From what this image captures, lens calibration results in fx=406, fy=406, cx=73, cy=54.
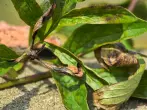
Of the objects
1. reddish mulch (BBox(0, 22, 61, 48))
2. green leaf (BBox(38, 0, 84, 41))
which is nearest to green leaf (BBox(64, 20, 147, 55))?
green leaf (BBox(38, 0, 84, 41))

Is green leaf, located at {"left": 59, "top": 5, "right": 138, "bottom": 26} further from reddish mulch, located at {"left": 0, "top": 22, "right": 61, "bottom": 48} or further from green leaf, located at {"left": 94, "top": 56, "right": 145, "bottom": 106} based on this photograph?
reddish mulch, located at {"left": 0, "top": 22, "right": 61, "bottom": 48}

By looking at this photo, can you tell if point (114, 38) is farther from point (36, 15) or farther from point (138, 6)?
point (138, 6)

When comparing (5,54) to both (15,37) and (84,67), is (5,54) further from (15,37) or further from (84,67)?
(15,37)

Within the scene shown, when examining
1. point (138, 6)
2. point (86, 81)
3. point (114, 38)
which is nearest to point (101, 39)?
point (114, 38)

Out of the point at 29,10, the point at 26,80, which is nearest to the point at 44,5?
the point at 29,10

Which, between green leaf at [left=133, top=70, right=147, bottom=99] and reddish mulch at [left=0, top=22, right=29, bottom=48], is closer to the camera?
green leaf at [left=133, top=70, right=147, bottom=99]

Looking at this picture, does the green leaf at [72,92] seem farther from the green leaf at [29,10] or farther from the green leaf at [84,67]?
the green leaf at [29,10]
